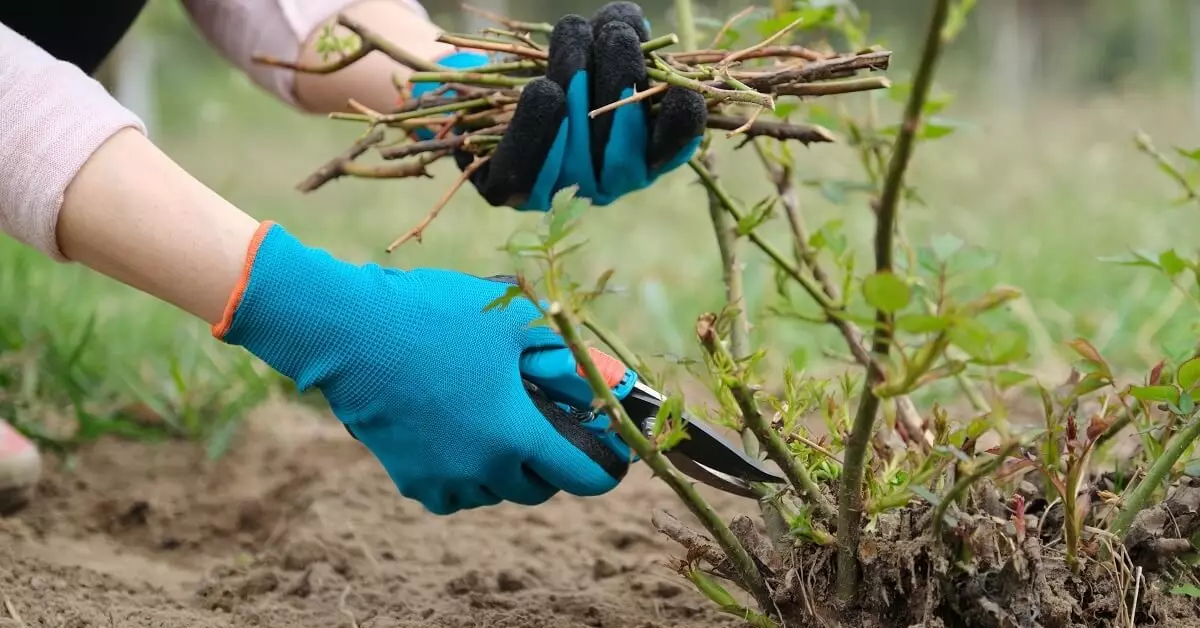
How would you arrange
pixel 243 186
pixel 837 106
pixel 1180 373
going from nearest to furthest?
pixel 1180 373, pixel 837 106, pixel 243 186

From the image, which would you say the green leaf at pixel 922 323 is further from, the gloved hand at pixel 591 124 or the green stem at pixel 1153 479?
the gloved hand at pixel 591 124

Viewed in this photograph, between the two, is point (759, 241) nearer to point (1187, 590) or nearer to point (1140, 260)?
point (1140, 260)

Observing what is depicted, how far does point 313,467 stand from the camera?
6.69ft

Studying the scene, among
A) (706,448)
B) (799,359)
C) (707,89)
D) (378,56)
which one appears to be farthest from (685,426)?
(378,56)

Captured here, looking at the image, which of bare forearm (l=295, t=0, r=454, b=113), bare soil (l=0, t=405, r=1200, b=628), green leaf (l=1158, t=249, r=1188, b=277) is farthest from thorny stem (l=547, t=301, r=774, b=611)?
bare forearm (l=295, t=0, r=454, b=113)

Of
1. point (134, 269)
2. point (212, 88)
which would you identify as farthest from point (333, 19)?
point (212, 88)

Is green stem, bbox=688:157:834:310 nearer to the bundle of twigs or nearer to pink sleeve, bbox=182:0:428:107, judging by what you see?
the bundle of twigs

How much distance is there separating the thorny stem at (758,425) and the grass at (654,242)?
0.25 metres

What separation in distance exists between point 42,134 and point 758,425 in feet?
2.74

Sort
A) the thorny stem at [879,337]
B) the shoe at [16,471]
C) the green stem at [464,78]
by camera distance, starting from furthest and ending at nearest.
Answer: the shoe at [16,471]
the green stem at [464,78]
the thorny stem at [879,337]

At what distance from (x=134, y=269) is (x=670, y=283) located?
2316 millimetres

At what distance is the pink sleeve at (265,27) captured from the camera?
1801 mm

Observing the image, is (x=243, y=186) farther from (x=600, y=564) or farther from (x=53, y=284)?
(x=600, y=564)

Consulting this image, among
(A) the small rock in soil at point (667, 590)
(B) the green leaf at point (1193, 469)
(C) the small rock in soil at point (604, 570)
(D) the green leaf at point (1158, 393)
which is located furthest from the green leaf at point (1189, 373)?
(C) the small rock in soil at point (604, 570)
